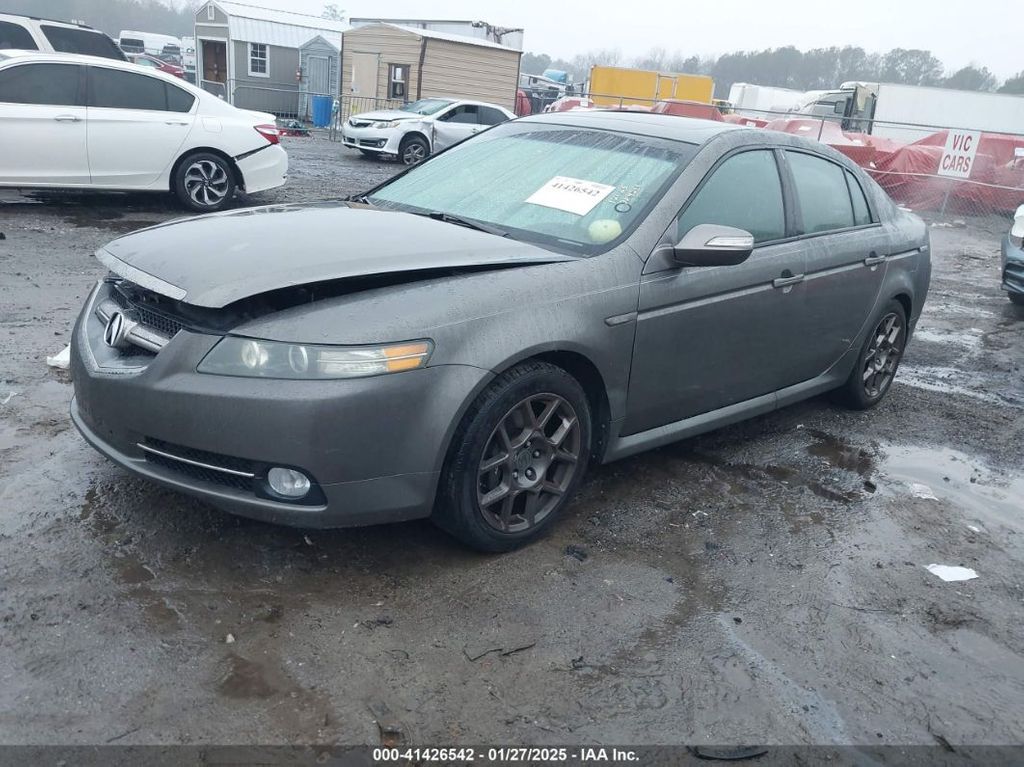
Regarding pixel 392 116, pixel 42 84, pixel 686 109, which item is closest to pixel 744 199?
pixel 42 84

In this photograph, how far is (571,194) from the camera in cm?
397

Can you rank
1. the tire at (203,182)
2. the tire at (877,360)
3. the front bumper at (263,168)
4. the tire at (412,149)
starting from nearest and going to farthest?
the tire at (877,360)
the tire at (203,182)
the front bumper at (263,168)
the tire at (412,149)

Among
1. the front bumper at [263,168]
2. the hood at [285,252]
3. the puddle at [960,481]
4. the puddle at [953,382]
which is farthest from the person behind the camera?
the front bumper at [263,168]

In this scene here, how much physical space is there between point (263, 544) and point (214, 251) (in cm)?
112

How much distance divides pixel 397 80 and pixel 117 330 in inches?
1013

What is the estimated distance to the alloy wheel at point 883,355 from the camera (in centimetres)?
547

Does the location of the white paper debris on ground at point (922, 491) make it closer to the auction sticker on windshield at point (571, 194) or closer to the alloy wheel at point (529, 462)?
the alloy wheel at point (529, 462)

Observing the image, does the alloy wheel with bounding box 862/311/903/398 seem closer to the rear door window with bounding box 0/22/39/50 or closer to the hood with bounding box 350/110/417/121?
the rear door window with bounding box 0/22/39/50

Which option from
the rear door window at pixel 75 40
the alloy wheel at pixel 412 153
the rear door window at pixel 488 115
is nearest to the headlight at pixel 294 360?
the rear door window at pixel 75 40

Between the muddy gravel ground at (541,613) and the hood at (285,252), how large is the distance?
3.25 feet

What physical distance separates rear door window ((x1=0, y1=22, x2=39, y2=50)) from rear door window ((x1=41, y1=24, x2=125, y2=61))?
295 millimetres

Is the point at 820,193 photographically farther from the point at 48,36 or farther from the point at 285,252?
the point at 48,36

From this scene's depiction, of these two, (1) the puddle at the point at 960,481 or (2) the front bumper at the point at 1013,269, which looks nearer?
(1) the puddle at the point at 960,481

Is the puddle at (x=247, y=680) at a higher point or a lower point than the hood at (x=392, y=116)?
lower
